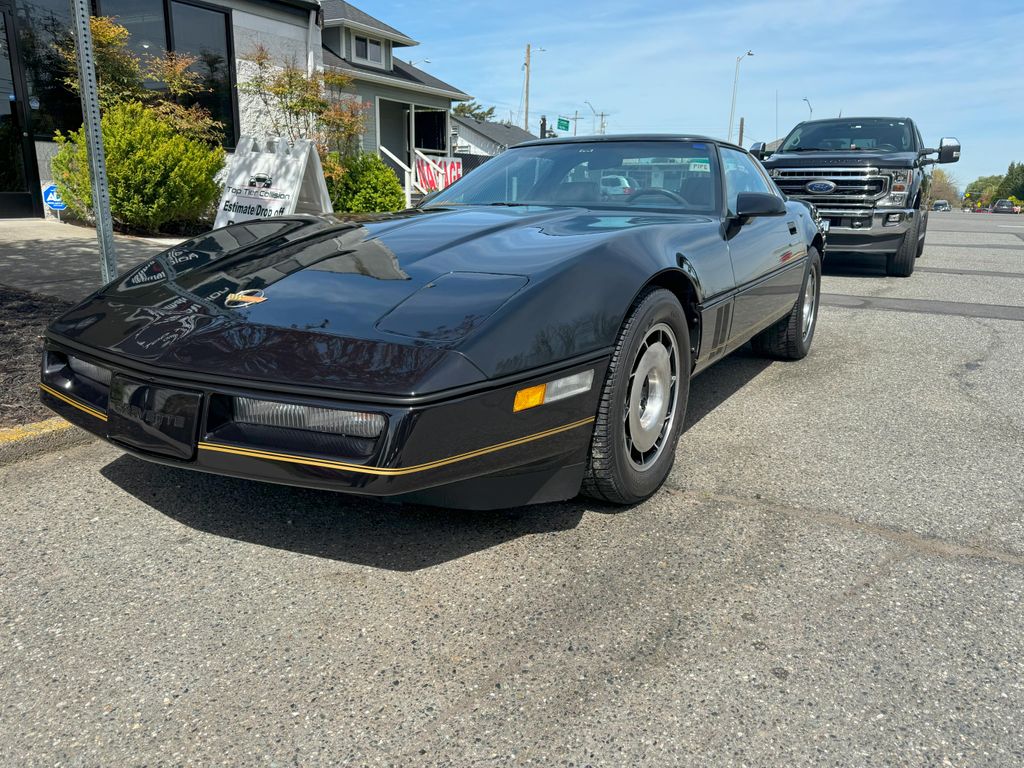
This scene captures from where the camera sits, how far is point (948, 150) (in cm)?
1055

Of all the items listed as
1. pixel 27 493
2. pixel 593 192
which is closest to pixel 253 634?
pixel 27 493

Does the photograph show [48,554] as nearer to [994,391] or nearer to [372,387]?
[372,387]

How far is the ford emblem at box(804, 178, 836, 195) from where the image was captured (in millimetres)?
9422

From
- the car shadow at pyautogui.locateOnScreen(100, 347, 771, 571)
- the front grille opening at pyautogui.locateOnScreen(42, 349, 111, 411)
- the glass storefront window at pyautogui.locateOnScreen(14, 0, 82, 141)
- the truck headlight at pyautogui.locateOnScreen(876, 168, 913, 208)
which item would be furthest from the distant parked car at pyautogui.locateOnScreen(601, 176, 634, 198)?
the glass storefront window at pyautogui.locateOnScreen(14, 0, 82, 141)

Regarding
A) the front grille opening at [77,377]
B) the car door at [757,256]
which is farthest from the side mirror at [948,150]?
the front grille opening at [77,377]

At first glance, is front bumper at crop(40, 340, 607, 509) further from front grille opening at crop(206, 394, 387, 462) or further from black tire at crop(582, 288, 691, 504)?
black tire at crop(582, 288, 691, 504)

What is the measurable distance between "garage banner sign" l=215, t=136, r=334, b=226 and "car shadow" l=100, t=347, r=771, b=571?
5846 mm

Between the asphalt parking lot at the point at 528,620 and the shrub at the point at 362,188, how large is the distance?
904 cm

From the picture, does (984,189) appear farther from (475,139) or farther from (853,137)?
(853,137)

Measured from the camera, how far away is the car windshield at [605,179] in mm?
3737

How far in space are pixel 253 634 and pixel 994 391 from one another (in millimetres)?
4378

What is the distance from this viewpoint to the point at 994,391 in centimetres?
458

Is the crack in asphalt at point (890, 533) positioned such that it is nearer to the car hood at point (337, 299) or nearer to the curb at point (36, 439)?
the car hood at point (337, 299)

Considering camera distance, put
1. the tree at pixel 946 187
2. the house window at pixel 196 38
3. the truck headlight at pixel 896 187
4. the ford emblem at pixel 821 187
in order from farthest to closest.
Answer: the tree at pixel 946 187
the house window at pixel 196 38
the ford emblem at pixel 821 187
the truck headlight at pixel 896 187
